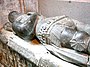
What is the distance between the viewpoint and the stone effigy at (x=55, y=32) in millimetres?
1127

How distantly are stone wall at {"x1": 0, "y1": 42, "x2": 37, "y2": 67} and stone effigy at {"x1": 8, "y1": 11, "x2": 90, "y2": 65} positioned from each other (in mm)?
206

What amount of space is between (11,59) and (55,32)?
64 centimetres

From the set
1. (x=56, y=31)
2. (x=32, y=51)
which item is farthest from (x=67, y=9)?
(x=32, y=51)

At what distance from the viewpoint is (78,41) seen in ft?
3.68

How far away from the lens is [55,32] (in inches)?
52.5

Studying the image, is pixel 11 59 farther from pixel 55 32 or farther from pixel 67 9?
pixel 67 9

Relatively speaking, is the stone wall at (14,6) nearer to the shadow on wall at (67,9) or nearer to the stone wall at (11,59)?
the shadow on wall at (67,9)

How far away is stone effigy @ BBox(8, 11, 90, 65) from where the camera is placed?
1127 mm

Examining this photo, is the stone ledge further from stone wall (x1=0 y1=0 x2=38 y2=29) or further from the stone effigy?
stone wall (x1=0 y1=0 x2=38 y2=29)

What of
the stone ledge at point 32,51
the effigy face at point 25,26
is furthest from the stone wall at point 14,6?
the effigy face at point 25,26

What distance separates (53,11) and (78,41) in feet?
3.13

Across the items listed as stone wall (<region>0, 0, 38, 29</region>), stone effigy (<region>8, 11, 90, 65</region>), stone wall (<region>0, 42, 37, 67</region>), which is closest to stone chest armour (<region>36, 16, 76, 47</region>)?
stone effigy (<region>8, 11, 90, 65</region>)

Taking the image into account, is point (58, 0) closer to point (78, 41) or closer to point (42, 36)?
point (42, 36)

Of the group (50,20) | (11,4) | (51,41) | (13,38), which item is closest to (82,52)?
(51,41)
